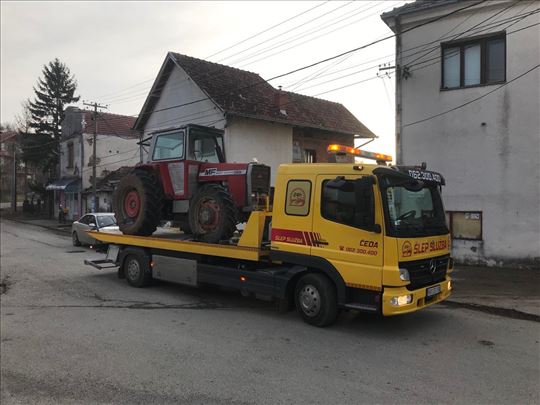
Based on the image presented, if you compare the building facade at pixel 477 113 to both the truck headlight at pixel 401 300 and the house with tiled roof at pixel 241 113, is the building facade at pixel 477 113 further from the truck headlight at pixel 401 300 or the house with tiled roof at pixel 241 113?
the house with tiled roof at pixel 241 113

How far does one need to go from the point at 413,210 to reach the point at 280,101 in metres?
17.9

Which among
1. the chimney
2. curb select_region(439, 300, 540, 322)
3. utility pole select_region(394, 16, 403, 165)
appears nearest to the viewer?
curb select_region(439, 300, 540, 322)

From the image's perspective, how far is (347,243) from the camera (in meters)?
6.55

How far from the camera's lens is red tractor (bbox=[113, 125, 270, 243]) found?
8828 mm

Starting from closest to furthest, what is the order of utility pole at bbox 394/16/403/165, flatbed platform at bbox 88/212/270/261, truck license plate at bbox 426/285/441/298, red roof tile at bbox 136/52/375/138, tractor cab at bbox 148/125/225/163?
truck license plate at bbox 426/285/441/298 < flatbed platform at bbox 88/212/270/261 < tractor cab at bbox 148/125/225/163 < utility pole at bbox 394/16/403/165 < red roof tile at bbox 136/52/375/138

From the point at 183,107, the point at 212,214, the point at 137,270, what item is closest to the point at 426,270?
the point at 212,214

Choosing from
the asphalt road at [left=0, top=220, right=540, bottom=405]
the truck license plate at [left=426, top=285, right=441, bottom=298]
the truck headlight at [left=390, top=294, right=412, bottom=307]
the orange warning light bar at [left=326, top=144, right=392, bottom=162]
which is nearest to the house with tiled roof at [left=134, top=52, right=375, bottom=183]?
the asphalt road at [left=0, top=220, right=540, bottom=405]

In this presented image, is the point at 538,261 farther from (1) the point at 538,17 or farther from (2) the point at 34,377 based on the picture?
(2) the point at 34,377

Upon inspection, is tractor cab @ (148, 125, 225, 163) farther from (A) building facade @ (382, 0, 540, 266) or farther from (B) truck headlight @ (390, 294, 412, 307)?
(A) building facade @ (382, 0, 540, 266)

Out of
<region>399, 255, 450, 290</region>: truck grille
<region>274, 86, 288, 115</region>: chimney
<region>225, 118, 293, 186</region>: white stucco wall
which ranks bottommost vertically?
<region>399, 255, 450, 290</region>: truck grille

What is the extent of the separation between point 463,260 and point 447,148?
10.2 feet

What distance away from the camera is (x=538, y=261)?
11672 millimetres

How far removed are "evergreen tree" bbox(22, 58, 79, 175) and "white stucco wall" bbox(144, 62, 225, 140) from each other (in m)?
22.3

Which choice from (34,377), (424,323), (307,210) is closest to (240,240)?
(307,210)
